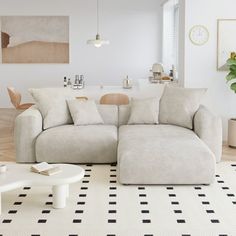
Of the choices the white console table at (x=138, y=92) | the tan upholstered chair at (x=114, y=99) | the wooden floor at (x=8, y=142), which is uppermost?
the white console table at (x=138, y=92)

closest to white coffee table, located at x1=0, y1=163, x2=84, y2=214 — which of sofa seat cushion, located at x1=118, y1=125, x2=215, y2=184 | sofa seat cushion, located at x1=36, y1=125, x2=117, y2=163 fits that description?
sofa seat cushion, located at x1=118, y1=125, x2=215, y2=184

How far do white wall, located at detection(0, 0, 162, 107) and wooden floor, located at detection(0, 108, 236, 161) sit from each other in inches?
46.0

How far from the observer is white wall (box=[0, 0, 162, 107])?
10.6 meters

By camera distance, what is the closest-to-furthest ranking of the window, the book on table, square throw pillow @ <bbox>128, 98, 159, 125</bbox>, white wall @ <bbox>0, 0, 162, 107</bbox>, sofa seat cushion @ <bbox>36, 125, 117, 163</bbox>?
the book on table < sofa seat cushion @ <bbox>36, 125, 117, 163</bbox> < square throw pillow @ <bbox>128, 98, 159, 125</bbox> < the window < white wall @ <bbox>0, 0, 162, 107</bbox>

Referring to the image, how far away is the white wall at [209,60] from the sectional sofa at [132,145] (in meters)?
0.87

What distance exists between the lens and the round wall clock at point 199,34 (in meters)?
6.88

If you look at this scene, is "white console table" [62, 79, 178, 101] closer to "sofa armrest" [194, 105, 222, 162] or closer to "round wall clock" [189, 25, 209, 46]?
"round wall clock" [189, 25, 209, 46]

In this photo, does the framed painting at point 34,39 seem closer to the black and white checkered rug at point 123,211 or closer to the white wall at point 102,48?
the white wall at point 102,48

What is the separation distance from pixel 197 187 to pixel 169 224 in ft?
3.57

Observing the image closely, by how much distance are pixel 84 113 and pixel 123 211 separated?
2.18 metres

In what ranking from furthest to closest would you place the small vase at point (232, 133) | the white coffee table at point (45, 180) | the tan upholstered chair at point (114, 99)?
the tan upholstered chair at point (114, 99)
the small vase at point (232, 133)
the white coffee table at point (45, 180)

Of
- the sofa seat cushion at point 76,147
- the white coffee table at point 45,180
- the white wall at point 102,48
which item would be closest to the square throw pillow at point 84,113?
the sofa seat cushion at point 76,147

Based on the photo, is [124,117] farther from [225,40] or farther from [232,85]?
[225,40]

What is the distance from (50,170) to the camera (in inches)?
166
